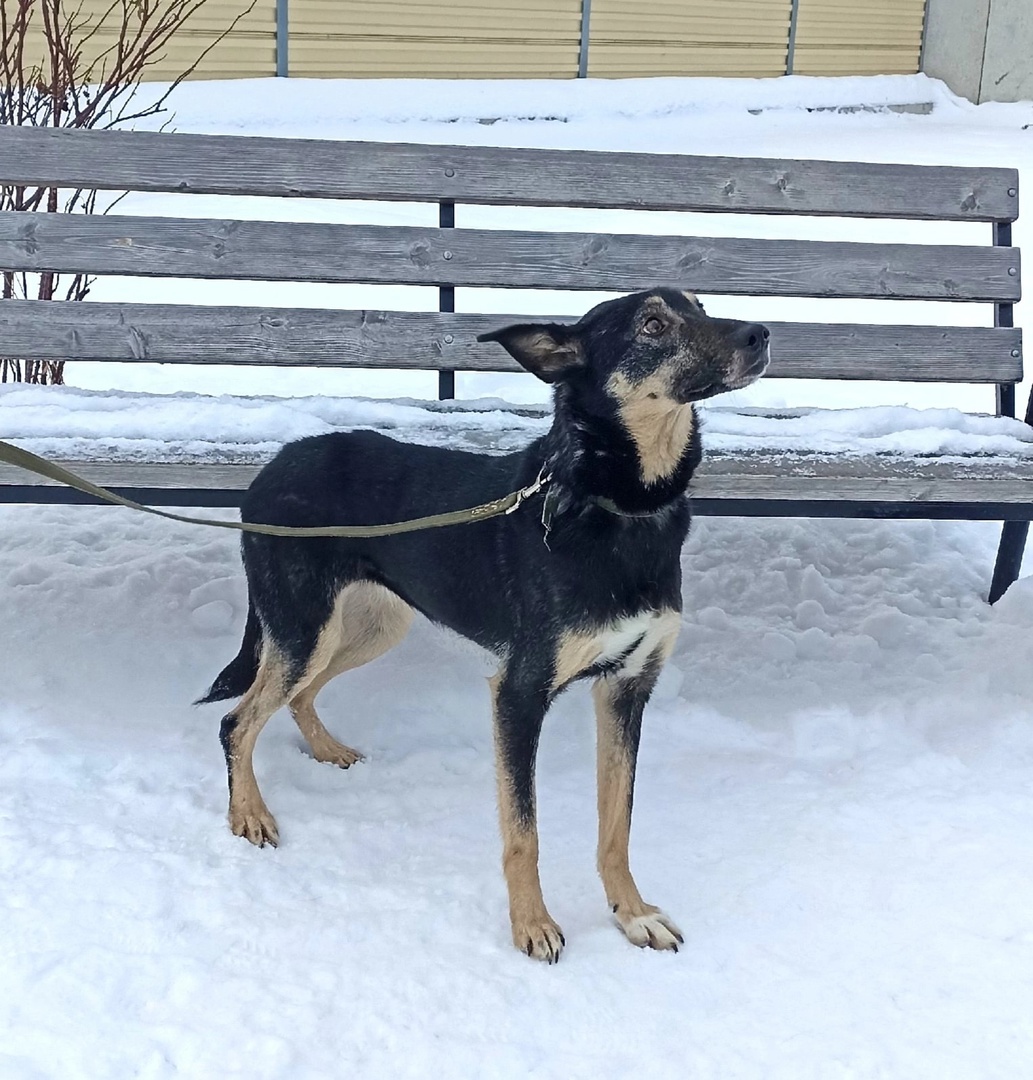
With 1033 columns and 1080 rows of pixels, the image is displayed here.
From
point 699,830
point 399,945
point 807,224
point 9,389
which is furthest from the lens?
point 807,224

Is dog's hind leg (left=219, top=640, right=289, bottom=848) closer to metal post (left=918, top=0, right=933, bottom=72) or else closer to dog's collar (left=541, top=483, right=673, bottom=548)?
dog's collar (left=541, top=483, right=673, bottom=548)

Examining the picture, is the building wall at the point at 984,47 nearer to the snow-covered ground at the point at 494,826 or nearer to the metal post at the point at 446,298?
the snow-covered ground at the point at 494,826

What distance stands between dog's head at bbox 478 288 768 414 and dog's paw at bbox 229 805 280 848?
1433 mm

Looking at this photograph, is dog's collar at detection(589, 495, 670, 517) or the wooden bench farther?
the wooden bench

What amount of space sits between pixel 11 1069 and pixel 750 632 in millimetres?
A: 2919

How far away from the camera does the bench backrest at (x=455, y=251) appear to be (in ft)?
13.9

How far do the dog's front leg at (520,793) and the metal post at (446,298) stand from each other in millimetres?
1868

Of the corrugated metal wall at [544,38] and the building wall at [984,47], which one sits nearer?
the corrugated metal wall at [544,38]

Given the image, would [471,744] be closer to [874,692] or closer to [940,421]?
[874,692]

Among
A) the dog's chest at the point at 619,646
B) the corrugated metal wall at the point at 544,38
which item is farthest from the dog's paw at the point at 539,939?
the corrugated metal wall at the point at 544,38

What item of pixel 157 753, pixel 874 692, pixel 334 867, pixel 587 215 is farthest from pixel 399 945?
pixel 587 215

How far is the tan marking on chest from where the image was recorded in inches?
114

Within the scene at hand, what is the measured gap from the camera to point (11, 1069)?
7.77ft

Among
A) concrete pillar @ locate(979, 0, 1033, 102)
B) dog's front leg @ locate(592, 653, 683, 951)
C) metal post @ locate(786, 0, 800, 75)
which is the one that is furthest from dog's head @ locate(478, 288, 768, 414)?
concrete pillar @ locate(979, 0, 1033, 102)
